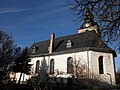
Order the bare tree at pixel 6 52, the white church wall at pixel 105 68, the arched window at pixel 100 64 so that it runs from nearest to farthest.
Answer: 1. the bare tree at pixel 6 52
2. the white church wall at pixel 105 68
3. the arched window at pixel 100 64

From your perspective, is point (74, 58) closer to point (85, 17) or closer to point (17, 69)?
point (17, 69)

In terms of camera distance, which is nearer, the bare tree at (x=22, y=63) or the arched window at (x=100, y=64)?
the bare tree at (x=22, y=63)

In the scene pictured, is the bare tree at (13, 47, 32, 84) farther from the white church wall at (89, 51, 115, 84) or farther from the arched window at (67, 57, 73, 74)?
the white church wall at (89, 51, 115, 84)

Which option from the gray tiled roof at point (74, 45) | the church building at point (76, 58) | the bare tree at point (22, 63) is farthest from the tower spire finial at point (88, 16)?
the bare tree at point (22, 63)

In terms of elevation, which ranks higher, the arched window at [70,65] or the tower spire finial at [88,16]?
the tower spire finial at [88,16]

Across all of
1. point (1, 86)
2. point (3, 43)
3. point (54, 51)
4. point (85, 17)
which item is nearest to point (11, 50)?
point (3, 43)

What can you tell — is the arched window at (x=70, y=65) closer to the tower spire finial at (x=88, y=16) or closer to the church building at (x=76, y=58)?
the church building at (x=76, y=58)

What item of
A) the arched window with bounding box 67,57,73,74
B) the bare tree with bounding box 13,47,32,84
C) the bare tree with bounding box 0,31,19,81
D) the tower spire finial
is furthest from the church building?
the tower spire finial

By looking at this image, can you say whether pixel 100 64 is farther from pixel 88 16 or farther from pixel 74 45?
pixel 88 16

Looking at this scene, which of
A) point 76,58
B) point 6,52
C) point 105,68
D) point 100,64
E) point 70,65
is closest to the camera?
point 6,52

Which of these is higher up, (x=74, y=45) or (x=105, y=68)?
(x=74, y=45)

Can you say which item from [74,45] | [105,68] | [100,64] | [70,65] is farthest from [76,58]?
[105,68]

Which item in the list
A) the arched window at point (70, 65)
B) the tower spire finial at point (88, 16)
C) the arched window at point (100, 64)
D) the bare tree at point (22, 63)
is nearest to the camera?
the tower spire finial at point (88, 16)

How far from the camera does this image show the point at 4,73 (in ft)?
74.2
